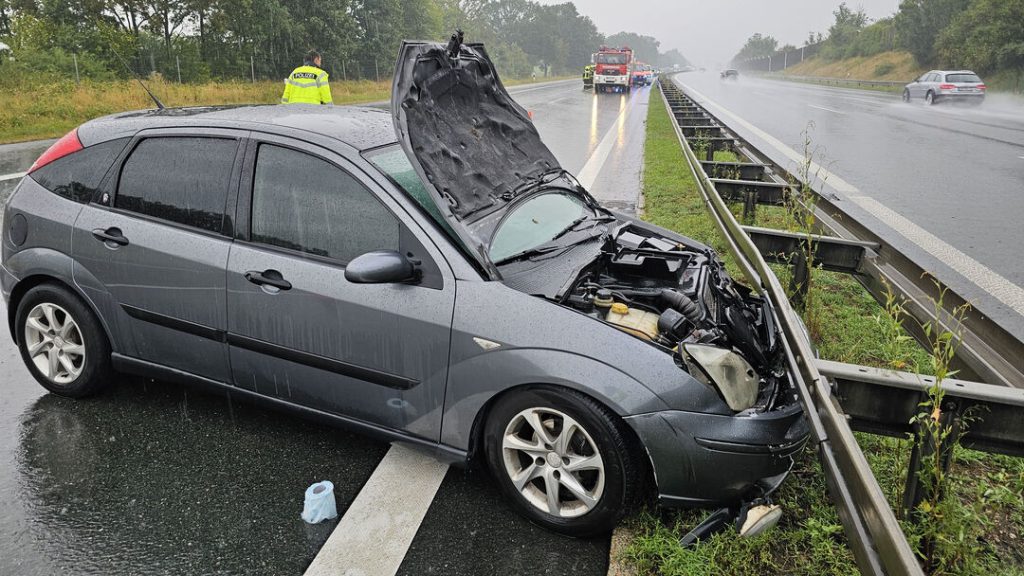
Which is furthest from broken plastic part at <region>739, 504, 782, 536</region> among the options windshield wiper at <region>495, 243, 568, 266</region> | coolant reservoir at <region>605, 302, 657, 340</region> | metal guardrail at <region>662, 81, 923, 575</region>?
windshield wiper at <region>495, 243, 568, 266</region>

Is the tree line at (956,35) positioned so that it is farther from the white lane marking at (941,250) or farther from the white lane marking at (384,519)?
the white lane marking at (384,519)

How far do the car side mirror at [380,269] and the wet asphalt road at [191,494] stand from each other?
0.98 metres

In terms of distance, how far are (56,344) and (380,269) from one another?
7.29ft

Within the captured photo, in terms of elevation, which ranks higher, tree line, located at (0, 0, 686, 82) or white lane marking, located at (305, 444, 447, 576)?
tree line, located at (0, 0, 686, 82)

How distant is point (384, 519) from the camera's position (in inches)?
118

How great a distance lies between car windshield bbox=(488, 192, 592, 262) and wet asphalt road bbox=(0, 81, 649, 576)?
1102 mm

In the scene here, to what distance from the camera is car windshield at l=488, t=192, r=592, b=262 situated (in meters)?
3.45

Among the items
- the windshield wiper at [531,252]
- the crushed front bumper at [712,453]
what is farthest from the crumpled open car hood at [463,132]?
the crushed front bumper at [712,453]

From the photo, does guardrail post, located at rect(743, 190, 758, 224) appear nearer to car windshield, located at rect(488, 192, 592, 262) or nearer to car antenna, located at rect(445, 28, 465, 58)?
car windshield, located at rect(488, 192, 592, 262)

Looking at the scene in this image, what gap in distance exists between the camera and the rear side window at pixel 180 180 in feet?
11.6

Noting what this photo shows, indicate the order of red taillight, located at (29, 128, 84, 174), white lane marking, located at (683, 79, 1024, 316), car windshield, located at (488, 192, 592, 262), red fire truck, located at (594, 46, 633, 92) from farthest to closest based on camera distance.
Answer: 1. red fire truck, located at (594, 46, 633, 92)
2. white lane marking, located at (683, 79, 1024, 316)
3. red taillight, located at (29, 128, 84, 174)
4. car windshield, located at (488, 192, 592, 262)

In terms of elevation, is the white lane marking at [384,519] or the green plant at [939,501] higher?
the green plant at [939,501]

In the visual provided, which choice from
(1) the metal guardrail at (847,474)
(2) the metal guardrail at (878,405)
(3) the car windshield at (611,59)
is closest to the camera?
(1) the metal guardrail at (847,474)

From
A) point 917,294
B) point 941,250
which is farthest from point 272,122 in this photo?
point 941,250
